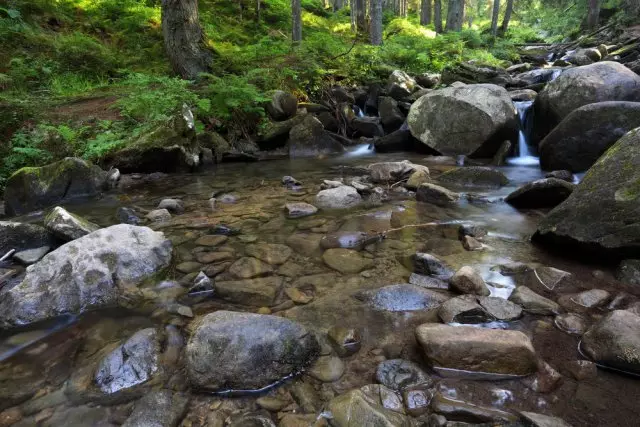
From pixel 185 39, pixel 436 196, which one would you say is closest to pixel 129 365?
pixel 436 196

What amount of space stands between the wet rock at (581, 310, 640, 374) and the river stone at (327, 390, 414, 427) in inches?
52.9

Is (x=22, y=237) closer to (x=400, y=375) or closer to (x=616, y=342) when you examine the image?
(x=400, y=375)

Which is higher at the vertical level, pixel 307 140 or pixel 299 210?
pixel 307 140

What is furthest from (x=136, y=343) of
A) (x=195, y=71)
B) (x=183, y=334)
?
(x=195, y=71)

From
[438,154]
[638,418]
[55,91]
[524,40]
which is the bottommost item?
[638,418]

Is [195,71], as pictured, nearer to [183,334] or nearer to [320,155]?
[320,155]

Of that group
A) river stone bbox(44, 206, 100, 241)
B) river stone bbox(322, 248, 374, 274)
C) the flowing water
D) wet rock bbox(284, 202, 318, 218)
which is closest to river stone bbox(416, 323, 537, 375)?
the flowing water

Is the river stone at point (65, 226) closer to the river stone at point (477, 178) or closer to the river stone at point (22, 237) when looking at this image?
the river stone at point (22, 237)

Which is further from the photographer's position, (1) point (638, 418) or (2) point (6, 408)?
(2) point (6, 408)

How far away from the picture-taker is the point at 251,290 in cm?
360

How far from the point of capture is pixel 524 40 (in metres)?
31.5

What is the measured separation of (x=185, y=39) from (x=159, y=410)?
33.5 ft

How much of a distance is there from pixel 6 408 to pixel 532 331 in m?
3.39

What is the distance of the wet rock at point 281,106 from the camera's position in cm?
1038
